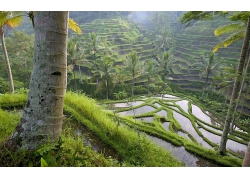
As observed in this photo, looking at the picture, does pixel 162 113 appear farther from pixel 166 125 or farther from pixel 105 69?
pixel 105 69

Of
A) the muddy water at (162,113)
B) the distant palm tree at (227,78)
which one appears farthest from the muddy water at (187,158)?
the muddy water at (162,113)

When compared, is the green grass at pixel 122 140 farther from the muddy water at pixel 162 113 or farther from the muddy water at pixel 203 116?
the muddy water at pixel 203 116

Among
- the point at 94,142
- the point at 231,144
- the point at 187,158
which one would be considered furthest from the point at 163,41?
the point at 94,142

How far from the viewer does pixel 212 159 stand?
442cm


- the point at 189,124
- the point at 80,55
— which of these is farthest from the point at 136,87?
the point at 189,124

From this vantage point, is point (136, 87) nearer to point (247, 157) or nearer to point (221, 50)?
point (221, 50)

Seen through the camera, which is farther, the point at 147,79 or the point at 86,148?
the point at 147,79

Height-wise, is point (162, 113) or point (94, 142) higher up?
point (94, 142)

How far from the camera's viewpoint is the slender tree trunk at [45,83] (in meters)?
1.30

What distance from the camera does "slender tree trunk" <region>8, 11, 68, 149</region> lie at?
4.28ft

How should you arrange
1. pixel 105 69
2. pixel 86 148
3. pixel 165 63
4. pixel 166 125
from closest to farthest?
pixel 86 148, pixel 166 125, pixel 105 69, pixel 165 63

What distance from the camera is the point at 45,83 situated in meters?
1.34

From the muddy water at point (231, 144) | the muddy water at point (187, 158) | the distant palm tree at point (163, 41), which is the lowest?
the muddy water at point (231, 144)

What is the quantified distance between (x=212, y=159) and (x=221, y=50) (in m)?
21.6
